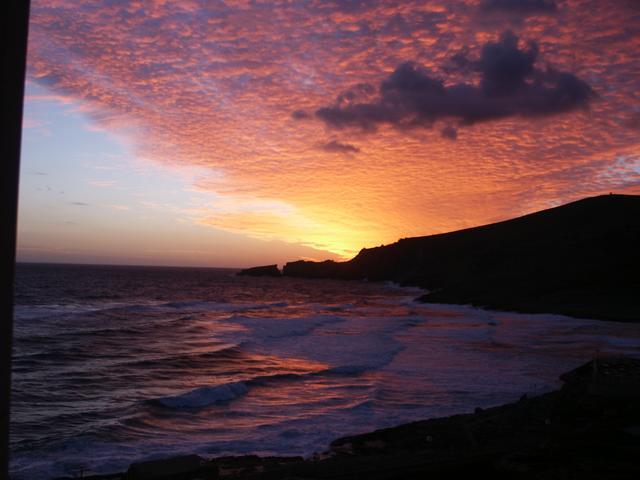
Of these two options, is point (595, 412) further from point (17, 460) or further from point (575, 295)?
point (575, 295)

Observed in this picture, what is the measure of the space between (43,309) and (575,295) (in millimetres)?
54043

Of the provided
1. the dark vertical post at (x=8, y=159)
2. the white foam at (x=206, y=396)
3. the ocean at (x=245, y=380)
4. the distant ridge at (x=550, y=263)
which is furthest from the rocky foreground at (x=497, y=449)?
the distant ridge at (x=550, y=263)

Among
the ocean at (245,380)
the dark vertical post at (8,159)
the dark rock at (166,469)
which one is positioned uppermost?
the dark vertical post at (8,159)

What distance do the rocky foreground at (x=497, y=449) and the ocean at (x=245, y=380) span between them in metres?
1.57

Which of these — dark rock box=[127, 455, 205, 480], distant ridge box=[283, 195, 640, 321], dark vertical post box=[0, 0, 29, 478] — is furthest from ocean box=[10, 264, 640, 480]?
distant ridge box=[283, 195, 640, 321]

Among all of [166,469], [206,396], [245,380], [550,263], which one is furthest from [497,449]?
[550,263]

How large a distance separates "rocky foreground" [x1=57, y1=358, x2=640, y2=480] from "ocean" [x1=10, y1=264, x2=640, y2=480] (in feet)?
5.15

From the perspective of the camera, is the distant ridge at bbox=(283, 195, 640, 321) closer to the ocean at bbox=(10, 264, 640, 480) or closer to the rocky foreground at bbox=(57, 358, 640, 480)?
the ocean at bbox=(10, 264, 640, 480)

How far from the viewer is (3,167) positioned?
1.65 m

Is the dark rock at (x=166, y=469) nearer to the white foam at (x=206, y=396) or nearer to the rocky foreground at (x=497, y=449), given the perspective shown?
the rocky foreground at (x=497, y=449)

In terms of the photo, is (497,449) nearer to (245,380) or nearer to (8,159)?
(8,159)

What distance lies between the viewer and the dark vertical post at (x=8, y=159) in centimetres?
163

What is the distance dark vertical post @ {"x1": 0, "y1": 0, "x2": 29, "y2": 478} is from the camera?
5.35ft

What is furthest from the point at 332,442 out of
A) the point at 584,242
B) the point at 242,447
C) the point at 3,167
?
the point at 584,242
